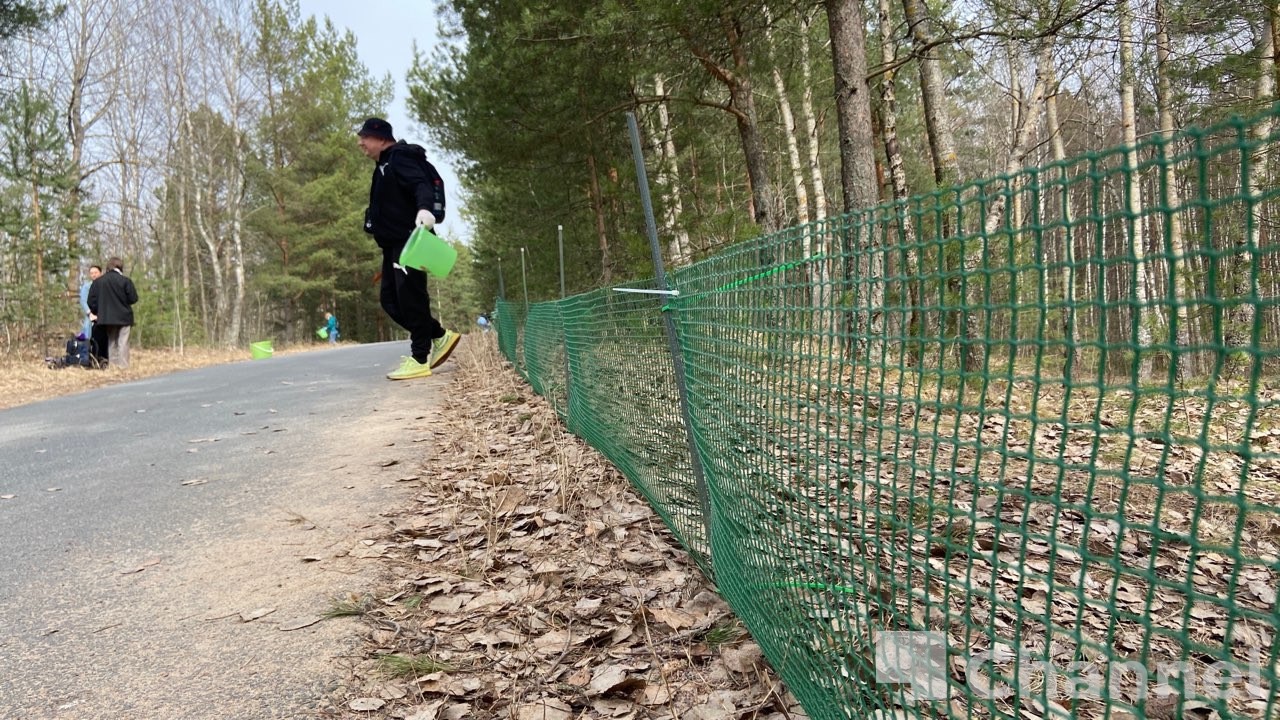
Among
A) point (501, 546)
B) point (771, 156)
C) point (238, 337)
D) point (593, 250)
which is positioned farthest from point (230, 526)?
point (238, 337)

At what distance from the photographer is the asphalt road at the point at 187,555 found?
185cm

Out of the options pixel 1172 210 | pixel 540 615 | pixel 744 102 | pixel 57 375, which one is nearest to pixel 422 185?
pixel 744 102

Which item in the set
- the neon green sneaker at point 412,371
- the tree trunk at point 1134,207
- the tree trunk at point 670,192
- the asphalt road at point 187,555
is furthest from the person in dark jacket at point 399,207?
the tree trunk at point 1134,207

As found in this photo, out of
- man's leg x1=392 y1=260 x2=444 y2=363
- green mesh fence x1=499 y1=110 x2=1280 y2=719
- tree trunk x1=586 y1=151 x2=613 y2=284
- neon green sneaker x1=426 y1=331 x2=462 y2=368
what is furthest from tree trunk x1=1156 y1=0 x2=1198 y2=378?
tree trunk x1=586 y1=151 x2=613 y2=284

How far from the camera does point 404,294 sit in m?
6.20

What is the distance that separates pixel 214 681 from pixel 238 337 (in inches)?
994

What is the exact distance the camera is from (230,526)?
3025 mm

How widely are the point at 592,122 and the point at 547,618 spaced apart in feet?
24.7

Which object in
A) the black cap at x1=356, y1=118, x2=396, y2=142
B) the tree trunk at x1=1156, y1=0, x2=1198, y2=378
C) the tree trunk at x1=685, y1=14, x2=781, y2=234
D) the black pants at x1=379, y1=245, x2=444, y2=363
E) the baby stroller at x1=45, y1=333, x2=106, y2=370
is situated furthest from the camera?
the baby stroller at x1=45, y1=333, x2=106, y2=370

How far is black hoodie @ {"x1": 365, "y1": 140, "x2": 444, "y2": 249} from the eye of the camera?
5836mm

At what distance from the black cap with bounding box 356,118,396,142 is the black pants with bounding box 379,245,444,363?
970 mm

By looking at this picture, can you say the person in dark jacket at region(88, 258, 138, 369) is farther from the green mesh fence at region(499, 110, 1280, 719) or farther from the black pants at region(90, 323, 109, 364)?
the green mesh fence at region(499, 110, 1280, 719)

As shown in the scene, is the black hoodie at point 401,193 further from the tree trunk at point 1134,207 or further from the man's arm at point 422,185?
the tree trunk at point 1134,207

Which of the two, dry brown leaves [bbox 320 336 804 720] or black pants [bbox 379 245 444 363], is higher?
black pants [bbox 379 245 444 363]
